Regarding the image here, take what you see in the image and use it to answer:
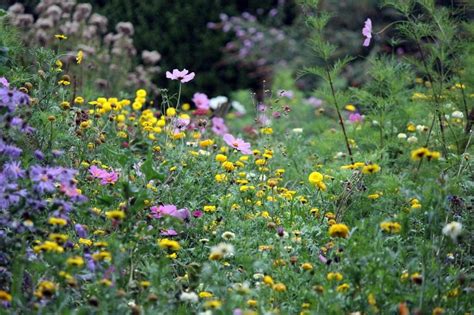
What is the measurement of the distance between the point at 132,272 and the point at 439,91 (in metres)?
2.26

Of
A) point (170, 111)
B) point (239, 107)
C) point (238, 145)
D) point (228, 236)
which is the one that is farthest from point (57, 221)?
point (239, 107)

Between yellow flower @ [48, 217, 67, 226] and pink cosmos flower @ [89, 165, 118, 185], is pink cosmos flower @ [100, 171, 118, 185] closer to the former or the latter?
pink cosmos flower @ [89, 165, 118, 185]

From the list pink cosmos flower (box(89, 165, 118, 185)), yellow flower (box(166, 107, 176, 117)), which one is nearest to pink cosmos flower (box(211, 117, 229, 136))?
yellow flower (box(166, 107, 176, 117))

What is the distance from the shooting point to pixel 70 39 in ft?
21.4

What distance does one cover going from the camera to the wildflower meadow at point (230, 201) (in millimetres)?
2816

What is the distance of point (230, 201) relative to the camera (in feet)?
11.8

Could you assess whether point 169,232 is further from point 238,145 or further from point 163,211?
point 238,145

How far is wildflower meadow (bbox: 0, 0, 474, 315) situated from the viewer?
2.82 metres

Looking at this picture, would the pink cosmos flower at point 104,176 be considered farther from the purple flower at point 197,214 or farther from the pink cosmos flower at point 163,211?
the purple flower at point 197,214

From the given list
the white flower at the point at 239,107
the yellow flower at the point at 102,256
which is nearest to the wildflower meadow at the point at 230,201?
the yellow flower at the point at 102,256

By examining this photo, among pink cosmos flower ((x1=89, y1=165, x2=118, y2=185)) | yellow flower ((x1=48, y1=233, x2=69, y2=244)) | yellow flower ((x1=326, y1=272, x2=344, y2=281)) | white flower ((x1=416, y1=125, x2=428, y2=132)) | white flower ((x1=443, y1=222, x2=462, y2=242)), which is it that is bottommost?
white flower ((x1=416, y1=125, x2=428, y2=132))

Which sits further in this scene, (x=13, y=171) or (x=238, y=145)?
(x=238, y=145)

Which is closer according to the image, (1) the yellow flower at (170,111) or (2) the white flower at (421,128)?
(1) the yellow flower at (170,111)

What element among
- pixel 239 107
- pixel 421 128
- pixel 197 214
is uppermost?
pixel 197 214
